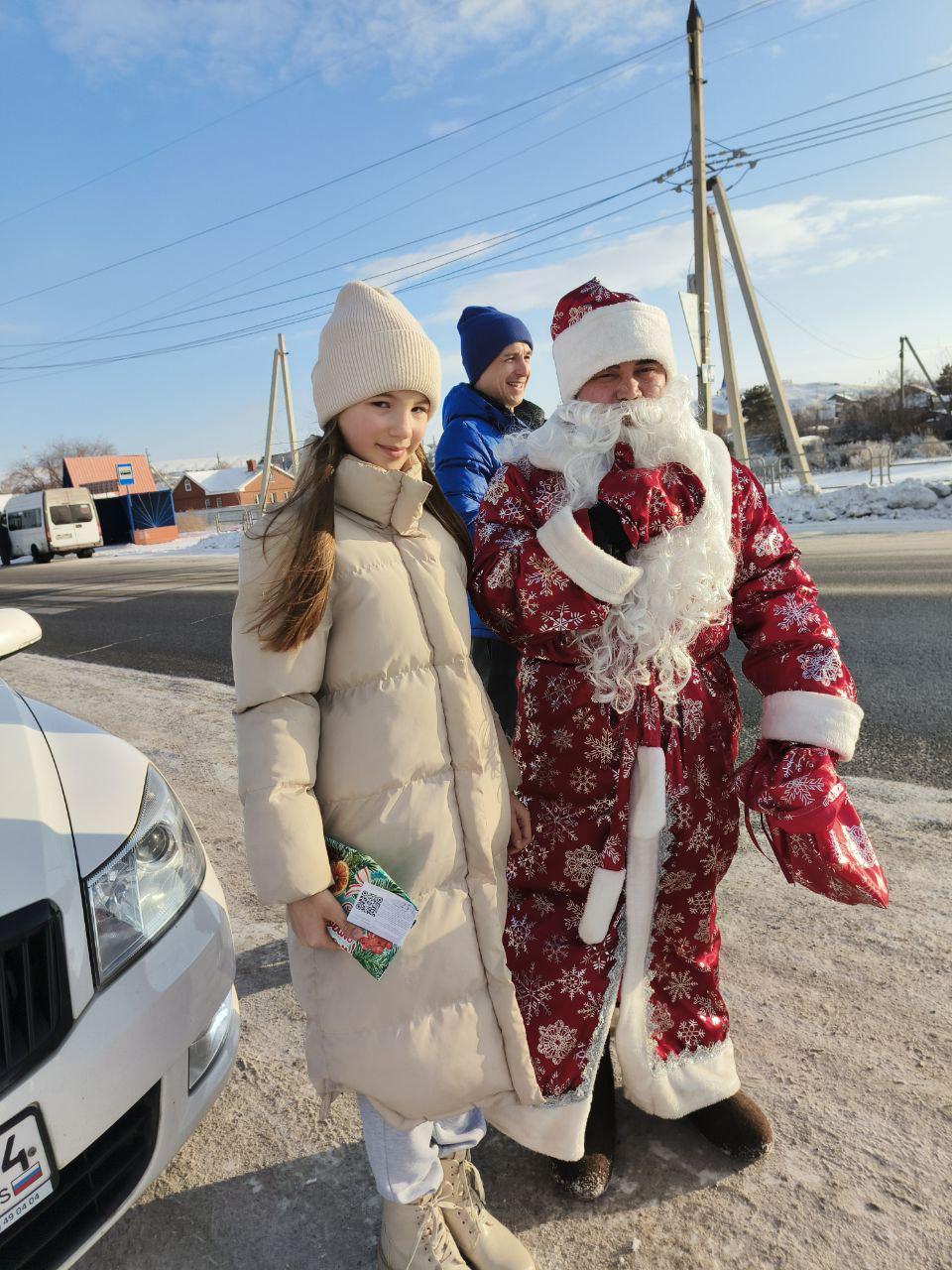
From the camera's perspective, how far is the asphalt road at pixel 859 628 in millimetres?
4102

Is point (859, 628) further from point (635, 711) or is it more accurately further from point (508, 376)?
point (635, 711)

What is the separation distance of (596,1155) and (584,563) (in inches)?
47.3

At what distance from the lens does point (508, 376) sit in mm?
2684

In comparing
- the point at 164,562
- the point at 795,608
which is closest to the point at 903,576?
the point at 795,608

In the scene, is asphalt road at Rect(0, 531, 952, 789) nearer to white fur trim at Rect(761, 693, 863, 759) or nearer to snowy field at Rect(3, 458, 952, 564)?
snowy field at Rect(3, 458, 952, 564)

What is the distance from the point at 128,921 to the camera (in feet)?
5.24

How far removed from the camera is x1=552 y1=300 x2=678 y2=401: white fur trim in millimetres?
1773

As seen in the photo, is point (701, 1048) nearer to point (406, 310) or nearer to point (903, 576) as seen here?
point (406, 310)

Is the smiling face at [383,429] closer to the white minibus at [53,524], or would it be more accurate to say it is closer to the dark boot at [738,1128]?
the dark boot at [738,1128]

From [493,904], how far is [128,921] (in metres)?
0.68

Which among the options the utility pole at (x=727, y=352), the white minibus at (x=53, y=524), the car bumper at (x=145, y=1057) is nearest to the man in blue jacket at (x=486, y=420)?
the car bumper at (x=145, y=1057)

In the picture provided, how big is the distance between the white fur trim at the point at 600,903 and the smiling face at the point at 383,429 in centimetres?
90

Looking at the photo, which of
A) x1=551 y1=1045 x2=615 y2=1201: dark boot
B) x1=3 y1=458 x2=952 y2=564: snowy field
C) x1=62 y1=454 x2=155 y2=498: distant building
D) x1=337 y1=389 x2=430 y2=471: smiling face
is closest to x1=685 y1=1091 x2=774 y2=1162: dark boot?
x1=551 y1=1045 x2=615 y2=1201: dark boot

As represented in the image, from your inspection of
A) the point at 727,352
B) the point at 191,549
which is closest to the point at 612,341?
the point at 727,352
